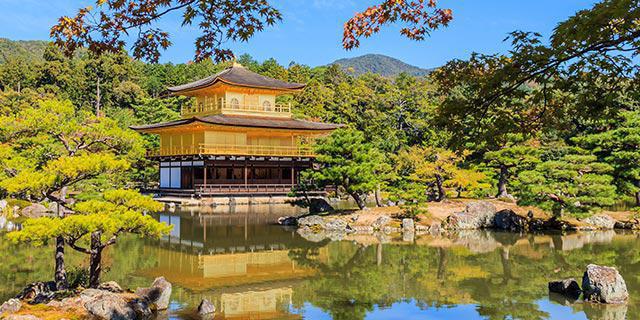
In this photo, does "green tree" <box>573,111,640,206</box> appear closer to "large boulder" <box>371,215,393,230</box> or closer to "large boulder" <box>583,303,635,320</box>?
"large boulder" <box>371,215,393,230</box>

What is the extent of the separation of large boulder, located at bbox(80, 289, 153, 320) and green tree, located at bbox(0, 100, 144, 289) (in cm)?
95

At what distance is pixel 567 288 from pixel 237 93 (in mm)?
26003

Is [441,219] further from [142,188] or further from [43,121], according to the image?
[142,188]

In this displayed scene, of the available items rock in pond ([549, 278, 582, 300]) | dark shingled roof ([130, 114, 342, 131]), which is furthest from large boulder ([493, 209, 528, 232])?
dark shingled roof ([130, 114, 342, 131])

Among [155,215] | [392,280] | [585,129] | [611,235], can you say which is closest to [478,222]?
[611,235]

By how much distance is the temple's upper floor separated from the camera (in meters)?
32.5

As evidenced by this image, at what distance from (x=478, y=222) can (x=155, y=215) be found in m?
13.1

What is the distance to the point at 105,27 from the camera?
419 cm

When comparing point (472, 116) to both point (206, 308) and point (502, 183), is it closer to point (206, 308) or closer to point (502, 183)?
point (206, 308)

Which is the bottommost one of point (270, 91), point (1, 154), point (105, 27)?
point (1, 154)

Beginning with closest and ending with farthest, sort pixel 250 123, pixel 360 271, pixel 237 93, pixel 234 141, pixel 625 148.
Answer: pixel 360 271, pixel 625 148, pixel 250 123, pixel 234 141, pixel 237 93

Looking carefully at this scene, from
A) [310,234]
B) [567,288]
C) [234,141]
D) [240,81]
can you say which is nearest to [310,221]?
[310,234]

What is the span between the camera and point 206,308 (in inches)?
332

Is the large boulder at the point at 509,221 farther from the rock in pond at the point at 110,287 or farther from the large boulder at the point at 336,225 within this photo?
the rock in pond at the point at 110,287
